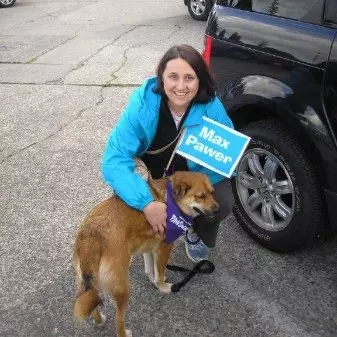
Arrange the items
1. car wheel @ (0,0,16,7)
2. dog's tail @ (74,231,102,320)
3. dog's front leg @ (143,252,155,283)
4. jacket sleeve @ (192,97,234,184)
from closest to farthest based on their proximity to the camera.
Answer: dog's tail @ (74,231,102,320)
jacket sleeve @ (192,97,234,184)
dog's front leg @ (143,252,155,283)
car wheel @ (0,0,16,7)

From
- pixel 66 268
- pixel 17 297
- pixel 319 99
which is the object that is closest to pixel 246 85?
pixel 319 99

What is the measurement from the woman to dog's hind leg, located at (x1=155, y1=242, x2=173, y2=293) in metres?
0.18

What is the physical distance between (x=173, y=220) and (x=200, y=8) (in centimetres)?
871

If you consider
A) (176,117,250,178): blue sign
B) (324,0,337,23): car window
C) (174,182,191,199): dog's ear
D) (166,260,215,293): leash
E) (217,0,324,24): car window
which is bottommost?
(166,260,215,293): leash

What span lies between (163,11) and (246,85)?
9412mm

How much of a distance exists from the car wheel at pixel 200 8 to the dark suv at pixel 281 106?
733 cm

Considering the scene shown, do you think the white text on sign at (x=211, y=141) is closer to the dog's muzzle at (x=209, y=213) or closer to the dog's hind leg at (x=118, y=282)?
the dog's muzzle at (x=209, y=213)

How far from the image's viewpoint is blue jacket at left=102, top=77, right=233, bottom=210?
2303 millimetres

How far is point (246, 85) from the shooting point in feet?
9.03

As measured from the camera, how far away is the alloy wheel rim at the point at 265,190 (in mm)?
2753

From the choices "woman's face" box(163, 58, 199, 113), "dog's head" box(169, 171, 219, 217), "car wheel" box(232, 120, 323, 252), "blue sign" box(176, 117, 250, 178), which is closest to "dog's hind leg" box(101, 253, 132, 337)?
"dog's head" box(169, 171, 219, 217)

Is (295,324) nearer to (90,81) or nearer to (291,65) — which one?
(291,65)

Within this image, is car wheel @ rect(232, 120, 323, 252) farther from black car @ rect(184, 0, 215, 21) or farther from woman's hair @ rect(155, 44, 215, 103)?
black car @ rect(184, 0, 215, 21)

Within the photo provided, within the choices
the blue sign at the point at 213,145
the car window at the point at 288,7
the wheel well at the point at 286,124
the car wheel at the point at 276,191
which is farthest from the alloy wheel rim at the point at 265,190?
the car window at the point at 288,7
